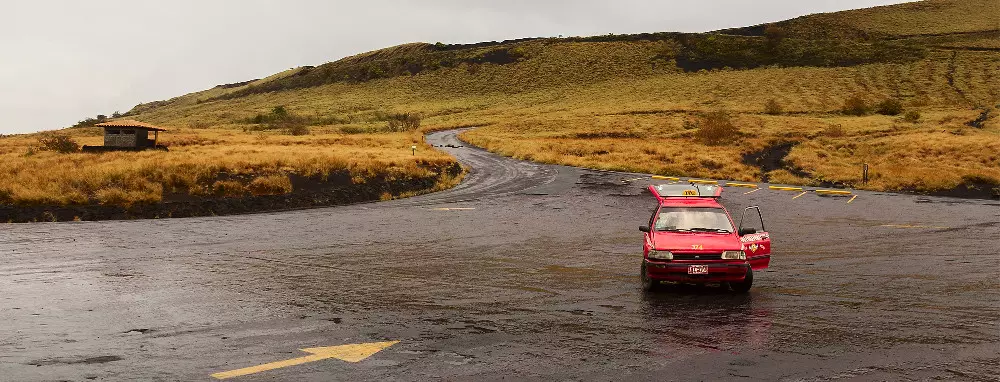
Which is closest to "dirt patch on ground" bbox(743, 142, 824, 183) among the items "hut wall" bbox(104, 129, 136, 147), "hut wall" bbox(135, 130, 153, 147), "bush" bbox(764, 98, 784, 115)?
"bush" bbox(764, 98, 784, 115)

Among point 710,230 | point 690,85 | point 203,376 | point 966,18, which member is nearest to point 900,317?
point 710,230

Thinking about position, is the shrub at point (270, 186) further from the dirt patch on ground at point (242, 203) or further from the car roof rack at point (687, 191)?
the car roof rack at point (687, 191)

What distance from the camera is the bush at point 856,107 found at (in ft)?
289

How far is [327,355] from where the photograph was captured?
1026cm

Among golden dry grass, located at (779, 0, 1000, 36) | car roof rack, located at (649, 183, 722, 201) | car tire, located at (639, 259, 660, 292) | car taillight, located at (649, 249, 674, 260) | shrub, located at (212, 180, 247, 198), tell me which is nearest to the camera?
car taillight, located at (649, 249, 674, 260)

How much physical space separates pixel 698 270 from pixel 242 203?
24.2 metres

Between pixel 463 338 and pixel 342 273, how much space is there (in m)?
7.04

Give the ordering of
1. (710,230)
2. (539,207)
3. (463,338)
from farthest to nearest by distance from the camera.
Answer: (539,207), (710,230), (463,338)

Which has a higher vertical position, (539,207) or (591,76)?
(591,76)

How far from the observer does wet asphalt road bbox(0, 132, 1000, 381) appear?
9828mm

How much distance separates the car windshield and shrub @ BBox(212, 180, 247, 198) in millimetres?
24691

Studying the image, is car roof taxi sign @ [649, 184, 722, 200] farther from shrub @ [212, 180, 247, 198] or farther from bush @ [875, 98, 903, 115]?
bush @ [875, 98, 903, 115]

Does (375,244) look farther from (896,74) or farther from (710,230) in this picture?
(896,74)

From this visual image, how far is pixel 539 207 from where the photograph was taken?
33312 millimetres
